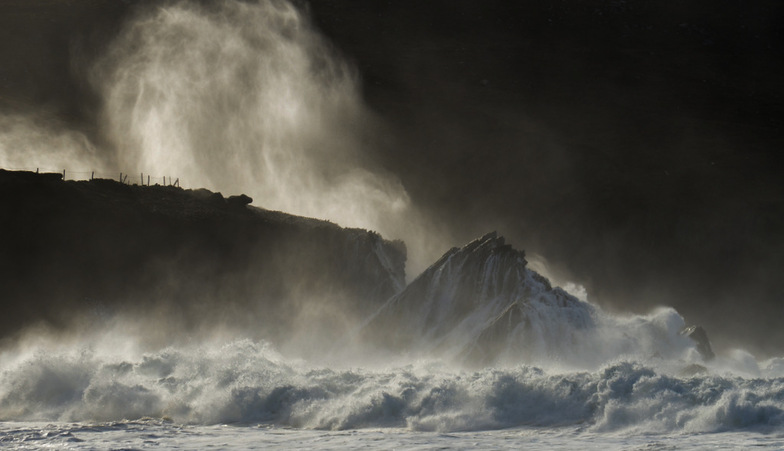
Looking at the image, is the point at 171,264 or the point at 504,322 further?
the point at 171,264

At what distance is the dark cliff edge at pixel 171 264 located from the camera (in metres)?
31.5

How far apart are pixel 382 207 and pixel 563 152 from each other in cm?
1660

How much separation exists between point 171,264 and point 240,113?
16018 mm

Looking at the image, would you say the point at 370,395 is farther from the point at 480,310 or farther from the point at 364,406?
the point at 480,310

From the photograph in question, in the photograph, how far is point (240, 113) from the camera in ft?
155

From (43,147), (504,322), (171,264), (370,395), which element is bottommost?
(370,395)

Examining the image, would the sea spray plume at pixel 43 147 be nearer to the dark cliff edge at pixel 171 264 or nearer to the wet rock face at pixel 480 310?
the dark cliff edge at pixel 171 264

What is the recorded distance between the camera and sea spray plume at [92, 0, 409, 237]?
145 feet

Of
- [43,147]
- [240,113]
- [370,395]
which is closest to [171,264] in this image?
[370,395]

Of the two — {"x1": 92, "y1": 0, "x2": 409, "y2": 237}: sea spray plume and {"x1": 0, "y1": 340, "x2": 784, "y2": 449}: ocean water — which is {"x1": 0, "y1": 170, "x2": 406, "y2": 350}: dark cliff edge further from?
{"x1": 92, "y1": 0, "x2": 409, "y2": 237}: sea spray plume

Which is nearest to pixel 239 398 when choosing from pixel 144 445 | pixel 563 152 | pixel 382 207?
pixel 144 445

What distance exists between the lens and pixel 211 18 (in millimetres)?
51906

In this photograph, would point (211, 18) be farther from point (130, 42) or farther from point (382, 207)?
point (382, 207)

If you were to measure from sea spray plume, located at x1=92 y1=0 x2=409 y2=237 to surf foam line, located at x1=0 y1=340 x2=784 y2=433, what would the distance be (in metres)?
16.9
